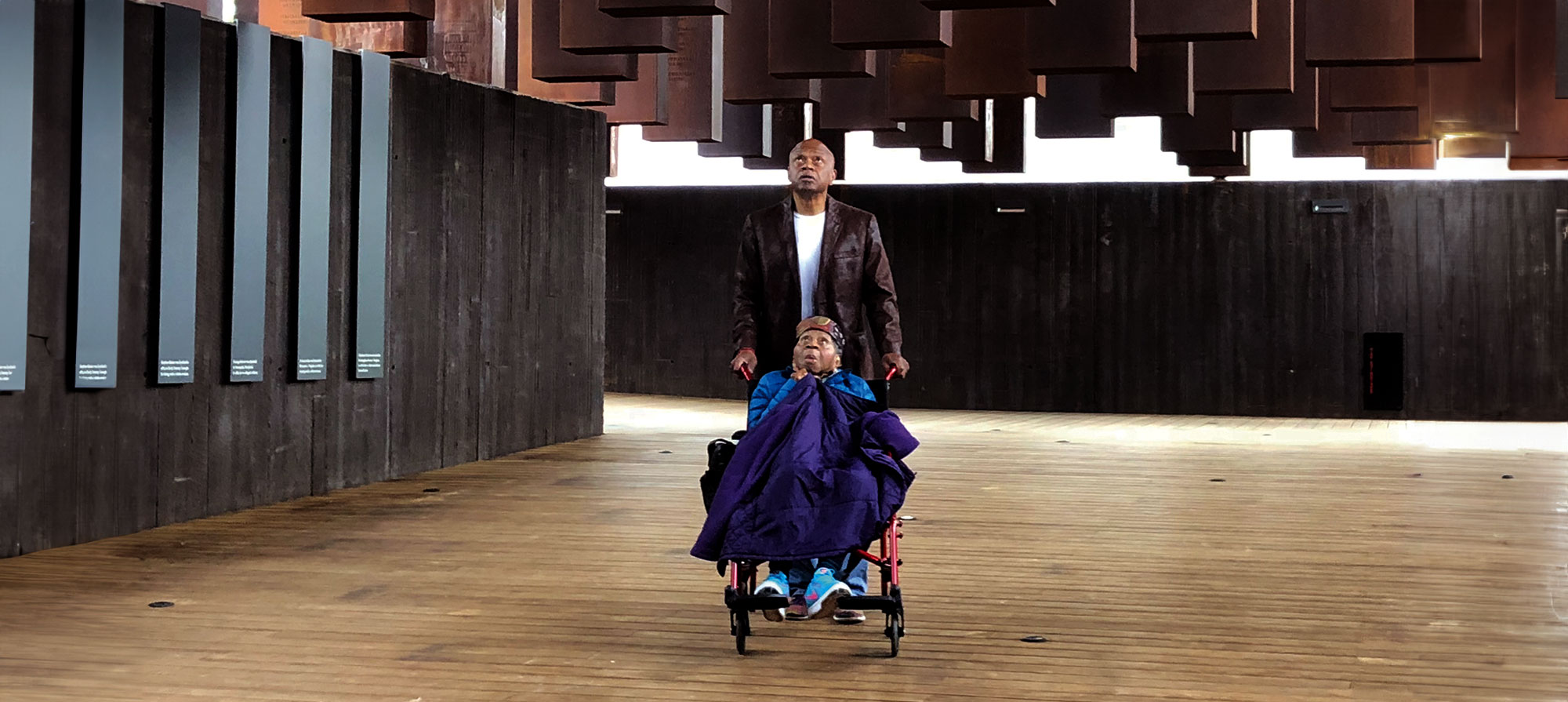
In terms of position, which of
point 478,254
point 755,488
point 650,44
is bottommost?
point 755,488

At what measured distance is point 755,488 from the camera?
397 cm

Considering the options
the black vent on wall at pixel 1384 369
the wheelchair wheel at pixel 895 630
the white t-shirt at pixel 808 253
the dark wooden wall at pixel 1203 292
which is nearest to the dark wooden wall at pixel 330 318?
the white t-shirt at pixel 808 253

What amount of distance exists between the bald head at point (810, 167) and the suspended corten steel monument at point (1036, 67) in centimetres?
181

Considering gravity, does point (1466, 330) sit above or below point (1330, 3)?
below

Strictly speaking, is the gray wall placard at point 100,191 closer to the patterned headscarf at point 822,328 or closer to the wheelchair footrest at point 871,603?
the patterned headscarf at point 822,328

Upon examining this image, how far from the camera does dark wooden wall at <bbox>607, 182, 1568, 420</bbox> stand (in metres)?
14.5

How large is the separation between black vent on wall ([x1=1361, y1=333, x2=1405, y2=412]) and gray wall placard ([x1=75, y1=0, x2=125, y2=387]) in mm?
12131

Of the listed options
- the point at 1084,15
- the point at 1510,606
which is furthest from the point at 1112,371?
the point at 1510,606

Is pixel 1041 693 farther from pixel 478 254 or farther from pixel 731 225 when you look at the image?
pixel 731 225

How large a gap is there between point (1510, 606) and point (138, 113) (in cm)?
536

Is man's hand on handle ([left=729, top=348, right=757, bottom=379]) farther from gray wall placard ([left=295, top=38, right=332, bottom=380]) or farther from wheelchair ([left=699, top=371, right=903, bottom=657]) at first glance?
gray wall placard ([left=295, top=38, right=332, bottom=380])

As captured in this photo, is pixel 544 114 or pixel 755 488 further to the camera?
pixel 544 114

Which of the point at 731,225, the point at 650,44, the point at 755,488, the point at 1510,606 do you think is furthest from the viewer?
the point at 731,225

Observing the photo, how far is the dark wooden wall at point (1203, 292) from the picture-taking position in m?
14.5
